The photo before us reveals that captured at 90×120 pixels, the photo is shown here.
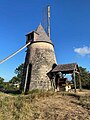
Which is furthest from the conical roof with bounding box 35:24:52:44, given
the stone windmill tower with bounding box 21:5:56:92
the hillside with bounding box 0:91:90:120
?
the hillside with bounding box 0:91:90:120

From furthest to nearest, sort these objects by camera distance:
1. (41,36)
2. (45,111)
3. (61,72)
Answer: (41,36) → (61,72) → (45,111)

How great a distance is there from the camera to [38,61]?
22.7 m

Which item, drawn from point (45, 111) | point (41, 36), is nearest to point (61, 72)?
point (41, 36)

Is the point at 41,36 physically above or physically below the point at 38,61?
above

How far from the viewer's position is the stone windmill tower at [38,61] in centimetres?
2181

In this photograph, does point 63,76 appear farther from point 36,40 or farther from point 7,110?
point 7,110

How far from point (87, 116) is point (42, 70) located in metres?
13.0

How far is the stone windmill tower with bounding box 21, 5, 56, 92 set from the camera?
21814 millimetres

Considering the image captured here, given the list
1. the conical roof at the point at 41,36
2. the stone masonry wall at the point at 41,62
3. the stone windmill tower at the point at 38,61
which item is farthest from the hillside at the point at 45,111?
the conical roof at the point at 41,36

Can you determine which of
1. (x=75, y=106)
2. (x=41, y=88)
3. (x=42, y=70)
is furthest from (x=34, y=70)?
(x=75, y=106)

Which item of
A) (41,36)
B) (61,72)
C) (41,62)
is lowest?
(61,72)

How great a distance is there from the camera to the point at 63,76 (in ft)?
77.9

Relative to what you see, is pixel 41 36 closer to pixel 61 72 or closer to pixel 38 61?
pixel 38 61

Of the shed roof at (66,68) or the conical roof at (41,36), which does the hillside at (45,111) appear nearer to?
the shed roof at (66,68)
